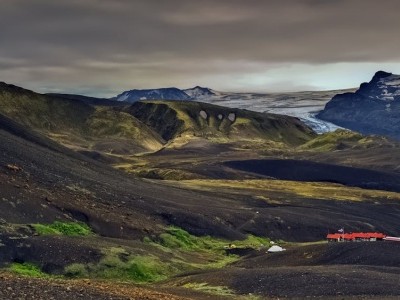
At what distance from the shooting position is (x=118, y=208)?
268ft

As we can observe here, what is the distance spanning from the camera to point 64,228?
6725 cm

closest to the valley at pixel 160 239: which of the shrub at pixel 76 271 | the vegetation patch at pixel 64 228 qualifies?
the shrub at pixel 76 271

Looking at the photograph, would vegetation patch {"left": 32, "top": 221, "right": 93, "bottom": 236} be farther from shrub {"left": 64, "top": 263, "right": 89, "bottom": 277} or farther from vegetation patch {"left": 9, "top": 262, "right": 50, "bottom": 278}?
shrub {"left": 64, "top": 263, "right": 89, "bottom": 277}

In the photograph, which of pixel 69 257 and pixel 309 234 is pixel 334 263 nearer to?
pixel 69 257

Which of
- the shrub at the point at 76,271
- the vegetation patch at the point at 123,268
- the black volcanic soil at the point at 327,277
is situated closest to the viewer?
the black volcanic soil at the point at 327,277

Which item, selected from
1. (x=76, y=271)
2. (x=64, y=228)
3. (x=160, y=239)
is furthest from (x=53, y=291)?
(x=160, y=239)

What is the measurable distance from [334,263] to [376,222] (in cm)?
6006

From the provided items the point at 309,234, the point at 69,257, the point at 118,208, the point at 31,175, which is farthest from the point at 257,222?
the point at 69,257

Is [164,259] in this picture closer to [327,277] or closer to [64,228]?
[64,228]

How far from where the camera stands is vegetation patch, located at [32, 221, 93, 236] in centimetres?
6322

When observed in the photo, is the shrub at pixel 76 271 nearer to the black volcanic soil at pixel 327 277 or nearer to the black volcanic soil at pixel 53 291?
the black volcanic soil at pixel 327 277

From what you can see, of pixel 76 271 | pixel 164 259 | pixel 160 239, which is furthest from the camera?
pixel 160 239

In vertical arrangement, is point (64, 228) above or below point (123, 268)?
above

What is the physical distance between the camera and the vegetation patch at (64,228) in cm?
6322
